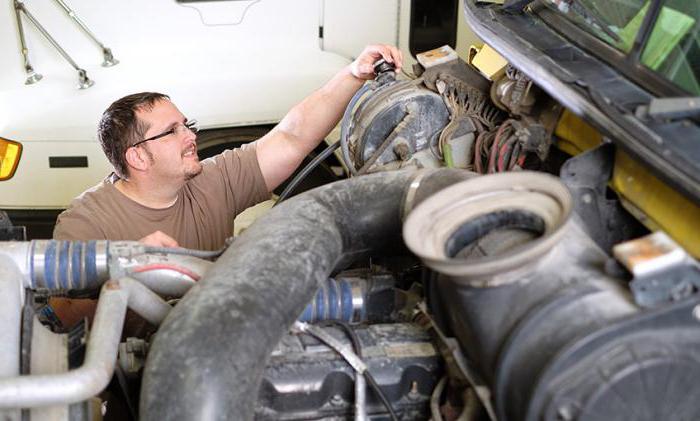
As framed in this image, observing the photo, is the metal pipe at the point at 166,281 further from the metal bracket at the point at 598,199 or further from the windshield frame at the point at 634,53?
the windshield frame at the point at 634,53

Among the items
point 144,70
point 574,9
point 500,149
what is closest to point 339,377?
point 500,149

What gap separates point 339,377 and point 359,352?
0.06 meters

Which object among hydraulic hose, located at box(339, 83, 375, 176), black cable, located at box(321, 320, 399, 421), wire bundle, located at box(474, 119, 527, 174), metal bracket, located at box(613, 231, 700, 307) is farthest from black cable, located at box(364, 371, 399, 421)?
hydraulic hose, located at box(339, 83, 375, 176)

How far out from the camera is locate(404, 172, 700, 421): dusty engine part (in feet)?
3.71

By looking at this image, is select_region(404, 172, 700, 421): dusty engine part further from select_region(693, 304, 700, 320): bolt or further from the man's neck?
the man's neck

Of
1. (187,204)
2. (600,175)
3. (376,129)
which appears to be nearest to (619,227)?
(600,175)

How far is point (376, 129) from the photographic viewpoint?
2.20 m

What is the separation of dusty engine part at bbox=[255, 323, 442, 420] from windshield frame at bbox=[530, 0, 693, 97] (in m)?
0.70

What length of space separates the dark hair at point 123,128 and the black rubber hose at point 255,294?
107cm

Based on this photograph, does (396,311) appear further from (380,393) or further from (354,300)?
(380,393)

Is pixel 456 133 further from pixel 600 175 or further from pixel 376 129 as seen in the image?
pixel 600 175

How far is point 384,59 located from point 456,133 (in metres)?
0.54

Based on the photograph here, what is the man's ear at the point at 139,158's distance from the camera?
8.38 ft

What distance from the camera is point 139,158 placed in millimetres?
2561
